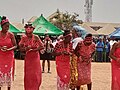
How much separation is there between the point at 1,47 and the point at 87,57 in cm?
202

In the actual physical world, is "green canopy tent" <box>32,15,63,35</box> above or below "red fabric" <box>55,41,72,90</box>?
above

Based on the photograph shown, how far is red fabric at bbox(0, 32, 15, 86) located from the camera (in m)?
8.49

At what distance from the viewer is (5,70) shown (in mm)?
8602

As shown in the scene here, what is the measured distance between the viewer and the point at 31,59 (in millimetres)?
8453

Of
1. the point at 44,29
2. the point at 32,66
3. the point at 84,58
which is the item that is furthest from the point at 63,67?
the point at 44,29

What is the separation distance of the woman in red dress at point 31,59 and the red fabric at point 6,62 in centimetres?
30

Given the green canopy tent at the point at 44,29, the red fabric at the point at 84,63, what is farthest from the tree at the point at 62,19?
the red fabric at the point at 84,63

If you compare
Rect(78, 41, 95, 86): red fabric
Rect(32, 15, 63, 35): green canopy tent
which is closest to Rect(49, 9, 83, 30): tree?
Rect(32, 15, 63, 35): green canopy tent

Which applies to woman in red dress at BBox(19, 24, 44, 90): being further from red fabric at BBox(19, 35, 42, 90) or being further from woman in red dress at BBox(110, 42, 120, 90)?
woman in red dress at BBox(110, 42, 120, 90)

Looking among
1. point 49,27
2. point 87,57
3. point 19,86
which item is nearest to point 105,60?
point 49,27

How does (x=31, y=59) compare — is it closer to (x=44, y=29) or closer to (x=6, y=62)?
(x=6, y=62)

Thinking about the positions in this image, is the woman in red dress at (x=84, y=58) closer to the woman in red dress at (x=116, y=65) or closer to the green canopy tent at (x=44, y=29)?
the woman in red dress at (x=116, y=65)

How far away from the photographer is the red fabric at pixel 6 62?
8.49 meters

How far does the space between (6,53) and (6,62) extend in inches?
7.8
